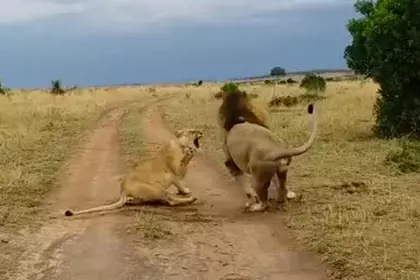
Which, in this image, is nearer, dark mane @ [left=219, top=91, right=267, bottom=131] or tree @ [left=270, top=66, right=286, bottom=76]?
dark mane @ [left=219, top=91, right=267, bottom=131]

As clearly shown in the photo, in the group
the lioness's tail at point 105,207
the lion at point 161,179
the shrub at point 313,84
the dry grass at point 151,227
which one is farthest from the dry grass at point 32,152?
the shrub at point 313,84

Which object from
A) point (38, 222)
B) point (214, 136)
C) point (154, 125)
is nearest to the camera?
point (38, 222)

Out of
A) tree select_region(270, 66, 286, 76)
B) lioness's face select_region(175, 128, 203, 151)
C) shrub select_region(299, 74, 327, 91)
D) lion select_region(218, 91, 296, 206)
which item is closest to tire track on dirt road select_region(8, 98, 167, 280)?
lioness's face select_region(175, 128, 203, 151)

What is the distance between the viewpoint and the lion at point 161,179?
937 centimetres

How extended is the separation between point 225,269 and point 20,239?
229 cm

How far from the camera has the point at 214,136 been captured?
17.6 meters

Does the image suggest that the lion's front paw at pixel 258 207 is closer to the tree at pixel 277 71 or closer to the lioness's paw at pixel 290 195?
the lioness's paw at pixel 290 195

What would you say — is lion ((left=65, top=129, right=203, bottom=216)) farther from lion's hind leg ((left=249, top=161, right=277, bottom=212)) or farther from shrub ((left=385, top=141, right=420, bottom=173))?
shrub ((left=385, top=141, right=420, bottom=173))

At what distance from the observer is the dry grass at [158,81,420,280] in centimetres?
684

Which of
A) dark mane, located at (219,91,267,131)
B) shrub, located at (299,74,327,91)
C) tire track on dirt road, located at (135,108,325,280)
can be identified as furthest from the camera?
shrub, located at (299,74,327,91)

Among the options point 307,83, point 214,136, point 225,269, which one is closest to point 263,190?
point 225,269

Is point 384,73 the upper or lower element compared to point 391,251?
upper

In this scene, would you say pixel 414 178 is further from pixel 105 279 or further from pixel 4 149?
pixel 4 149

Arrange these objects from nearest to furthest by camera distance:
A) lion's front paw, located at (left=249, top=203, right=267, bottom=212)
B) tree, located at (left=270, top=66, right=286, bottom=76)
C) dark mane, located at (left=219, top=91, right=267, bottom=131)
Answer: lion's front paw, located at (left=249, top=203, right=267, bottom=212)
dark mane, located at (left=219, top=91, right=267, bottom=131)
tree, located at (left=270, top=66, right=286, bottom=76)
